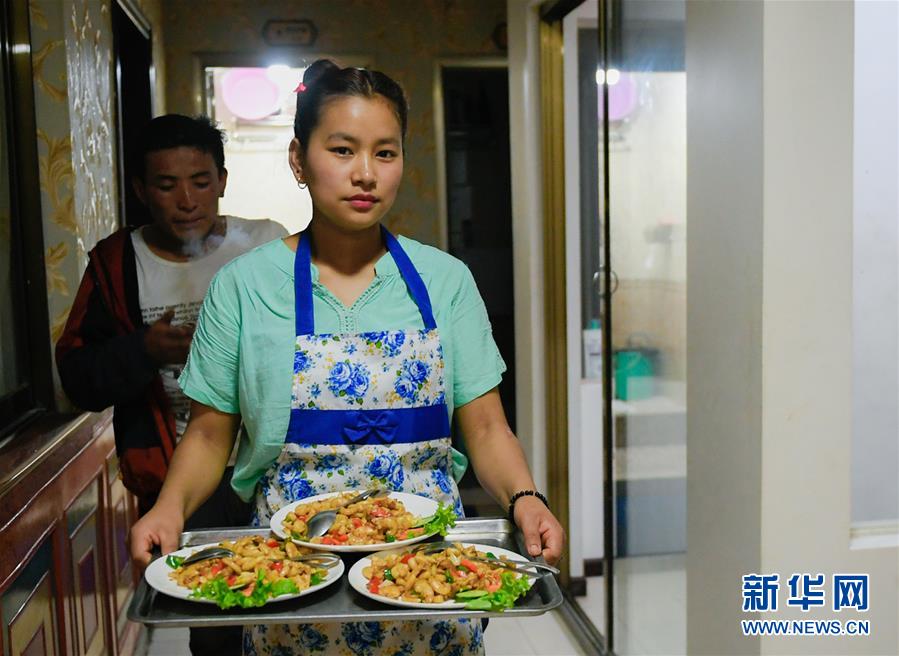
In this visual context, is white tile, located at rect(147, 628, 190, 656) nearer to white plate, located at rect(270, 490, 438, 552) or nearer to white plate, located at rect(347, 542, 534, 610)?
white plate, located at rect(270, 490, 438, 552)

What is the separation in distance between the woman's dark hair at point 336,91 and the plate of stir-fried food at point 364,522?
0.53 metres

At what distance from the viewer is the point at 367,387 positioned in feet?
4.57

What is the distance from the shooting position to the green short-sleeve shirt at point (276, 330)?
1.38m

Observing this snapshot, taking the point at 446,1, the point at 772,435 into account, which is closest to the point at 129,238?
the point at 446,1

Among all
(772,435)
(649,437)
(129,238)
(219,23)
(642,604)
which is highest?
(219,23)

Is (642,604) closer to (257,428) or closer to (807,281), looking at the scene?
(807,281)

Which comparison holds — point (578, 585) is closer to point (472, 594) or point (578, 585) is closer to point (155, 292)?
point (155, 292)

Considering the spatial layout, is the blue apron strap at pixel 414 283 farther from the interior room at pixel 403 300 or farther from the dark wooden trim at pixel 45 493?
the dark wooden trim at pixel 45 493

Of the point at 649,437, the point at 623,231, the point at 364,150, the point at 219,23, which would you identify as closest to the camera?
the point at 364,150

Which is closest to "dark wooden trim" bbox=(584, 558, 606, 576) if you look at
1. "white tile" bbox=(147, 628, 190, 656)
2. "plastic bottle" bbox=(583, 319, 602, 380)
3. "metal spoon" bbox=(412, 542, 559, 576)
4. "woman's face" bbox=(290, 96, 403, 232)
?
"plastic bottle" bbox=(583, 319, 602, 380)

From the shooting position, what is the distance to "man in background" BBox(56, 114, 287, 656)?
5.67 feet

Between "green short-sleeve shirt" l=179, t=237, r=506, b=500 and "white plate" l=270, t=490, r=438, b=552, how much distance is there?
10cm

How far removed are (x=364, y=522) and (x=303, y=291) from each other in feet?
1.16

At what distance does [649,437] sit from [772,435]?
2.57 feet
